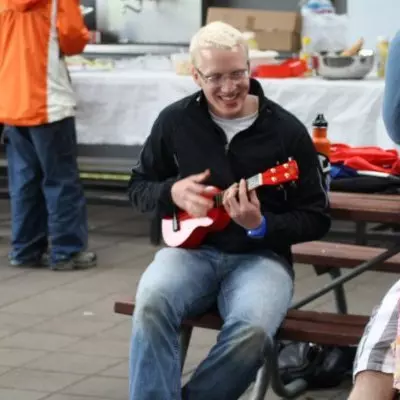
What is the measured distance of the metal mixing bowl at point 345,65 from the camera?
764 cm

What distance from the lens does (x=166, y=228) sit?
183 inches

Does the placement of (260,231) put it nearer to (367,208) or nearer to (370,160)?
(367,208)

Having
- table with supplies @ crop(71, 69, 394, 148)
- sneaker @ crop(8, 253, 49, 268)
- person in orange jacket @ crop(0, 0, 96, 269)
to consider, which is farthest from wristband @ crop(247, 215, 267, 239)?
→ sneaker @ crop(8, 253, 49, 268)

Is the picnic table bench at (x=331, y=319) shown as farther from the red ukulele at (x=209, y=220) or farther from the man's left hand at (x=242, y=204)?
the man's left hand at (x=242, y=204)

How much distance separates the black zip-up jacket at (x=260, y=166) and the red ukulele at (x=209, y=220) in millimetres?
41

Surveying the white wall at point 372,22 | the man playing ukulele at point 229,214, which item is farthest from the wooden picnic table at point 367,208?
the white wall at point 372,22

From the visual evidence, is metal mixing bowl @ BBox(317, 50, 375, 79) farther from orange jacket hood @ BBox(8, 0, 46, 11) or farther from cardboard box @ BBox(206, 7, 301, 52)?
orange jacket hood @ BBox(8, 0, 46, 11)

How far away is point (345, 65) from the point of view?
7.66 m

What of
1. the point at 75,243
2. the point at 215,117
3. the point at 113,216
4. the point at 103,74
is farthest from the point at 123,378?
the point at 113,216

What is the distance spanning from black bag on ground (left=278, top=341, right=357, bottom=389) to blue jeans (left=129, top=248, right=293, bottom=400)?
27.7 inches

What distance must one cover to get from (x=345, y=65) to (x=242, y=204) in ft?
11.7

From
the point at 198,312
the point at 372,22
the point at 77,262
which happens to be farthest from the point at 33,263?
the point at 198,312

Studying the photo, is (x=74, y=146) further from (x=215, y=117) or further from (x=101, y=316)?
(x=215, y=117)

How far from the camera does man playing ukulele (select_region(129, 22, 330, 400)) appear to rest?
4234 mm
